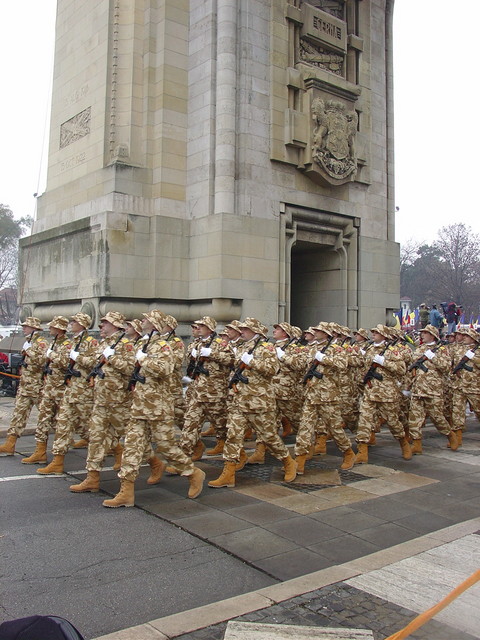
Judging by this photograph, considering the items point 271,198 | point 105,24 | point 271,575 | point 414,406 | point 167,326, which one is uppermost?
point 105,24

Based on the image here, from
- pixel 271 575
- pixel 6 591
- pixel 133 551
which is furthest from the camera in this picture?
pixel 133 551

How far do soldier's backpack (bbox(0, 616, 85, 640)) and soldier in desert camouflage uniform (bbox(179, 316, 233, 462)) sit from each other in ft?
19.9

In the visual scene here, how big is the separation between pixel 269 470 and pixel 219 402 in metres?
1.13

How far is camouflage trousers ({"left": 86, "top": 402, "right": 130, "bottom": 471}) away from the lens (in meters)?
6.59

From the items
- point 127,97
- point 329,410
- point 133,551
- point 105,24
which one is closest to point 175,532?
A: point 133,551

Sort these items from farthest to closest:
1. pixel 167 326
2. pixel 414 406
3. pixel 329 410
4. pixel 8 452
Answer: pixel 414 406 < pixel 8 452 < pixel 329 410 < pixel 167 326

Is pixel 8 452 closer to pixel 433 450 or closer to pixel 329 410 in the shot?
pixel 329 410

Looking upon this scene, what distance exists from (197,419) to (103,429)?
5.74 feet

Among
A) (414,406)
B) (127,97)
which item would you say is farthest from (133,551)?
(127,97)

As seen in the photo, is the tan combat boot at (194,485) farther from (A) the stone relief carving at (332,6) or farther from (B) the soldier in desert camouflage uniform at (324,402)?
(A) the stone relief carving at (332,6)

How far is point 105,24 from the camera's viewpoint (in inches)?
543

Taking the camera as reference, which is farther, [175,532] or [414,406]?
[414,406]

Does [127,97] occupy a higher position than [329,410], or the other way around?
[127,97]

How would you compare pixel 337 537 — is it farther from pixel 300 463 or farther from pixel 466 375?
pixel 466 375
